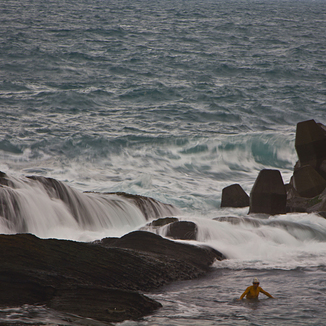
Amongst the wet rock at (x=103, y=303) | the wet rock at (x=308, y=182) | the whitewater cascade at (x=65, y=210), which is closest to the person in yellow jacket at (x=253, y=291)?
the wet rock at (x=103, y=303)

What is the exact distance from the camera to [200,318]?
668 cm

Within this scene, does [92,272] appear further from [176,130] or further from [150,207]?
[176,130]

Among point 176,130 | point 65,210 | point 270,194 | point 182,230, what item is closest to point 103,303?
point 182,230

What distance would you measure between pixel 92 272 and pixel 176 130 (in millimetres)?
19174

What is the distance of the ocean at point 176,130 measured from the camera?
8.41 meters

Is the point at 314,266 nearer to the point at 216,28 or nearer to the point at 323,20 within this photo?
the point at 216,28

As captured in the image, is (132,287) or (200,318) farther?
(132,287)

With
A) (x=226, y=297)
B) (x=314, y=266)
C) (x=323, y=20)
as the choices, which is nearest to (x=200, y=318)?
(x=226, y=297)

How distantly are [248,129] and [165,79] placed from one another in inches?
459

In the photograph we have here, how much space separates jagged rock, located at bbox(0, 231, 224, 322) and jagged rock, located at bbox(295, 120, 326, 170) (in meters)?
6.61

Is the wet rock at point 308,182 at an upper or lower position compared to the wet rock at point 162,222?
upper

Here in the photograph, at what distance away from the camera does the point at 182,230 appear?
10.8 metres

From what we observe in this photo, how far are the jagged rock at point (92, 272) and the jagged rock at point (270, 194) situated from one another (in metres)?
3.98

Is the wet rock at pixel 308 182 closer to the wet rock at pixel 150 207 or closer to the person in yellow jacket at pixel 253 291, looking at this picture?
the wet rock at pixel 150 207
